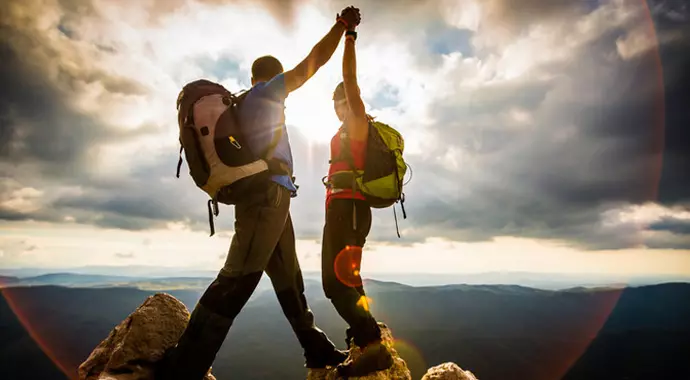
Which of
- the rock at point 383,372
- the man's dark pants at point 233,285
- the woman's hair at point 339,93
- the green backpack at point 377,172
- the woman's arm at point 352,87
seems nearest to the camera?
the man's dark pants at point 233,285

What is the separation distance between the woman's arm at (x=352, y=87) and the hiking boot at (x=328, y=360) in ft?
9.98

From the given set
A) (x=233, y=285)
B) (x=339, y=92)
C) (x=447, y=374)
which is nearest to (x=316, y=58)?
(x=339, y=92)

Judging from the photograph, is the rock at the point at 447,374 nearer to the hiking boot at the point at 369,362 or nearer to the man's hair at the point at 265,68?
the hiking boot at the point at 369,362

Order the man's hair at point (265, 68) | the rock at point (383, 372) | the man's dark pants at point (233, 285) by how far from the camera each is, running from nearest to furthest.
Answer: the man's dark pants at point (233, 285) < the man's hair at point (265, 68) < the rock at point (383, 372)

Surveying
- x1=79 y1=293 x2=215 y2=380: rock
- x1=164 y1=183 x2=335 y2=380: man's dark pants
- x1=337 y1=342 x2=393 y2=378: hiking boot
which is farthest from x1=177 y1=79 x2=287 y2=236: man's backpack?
x1=337 y1=342 x2=393 y2=378: hiking boot

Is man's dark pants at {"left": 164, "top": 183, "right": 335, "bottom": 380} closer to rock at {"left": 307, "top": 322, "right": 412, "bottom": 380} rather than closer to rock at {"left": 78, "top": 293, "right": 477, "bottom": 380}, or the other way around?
rock at {"left": 78, "top": 293, "right": 477, "bottom": 380}

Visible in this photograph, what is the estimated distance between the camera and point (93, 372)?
4648mm

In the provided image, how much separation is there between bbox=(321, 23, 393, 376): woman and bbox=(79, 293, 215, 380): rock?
2012 millimetres

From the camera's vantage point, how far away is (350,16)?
170 inches

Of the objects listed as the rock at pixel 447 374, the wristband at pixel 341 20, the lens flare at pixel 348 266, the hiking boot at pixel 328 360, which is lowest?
the rock at pixel 447 374

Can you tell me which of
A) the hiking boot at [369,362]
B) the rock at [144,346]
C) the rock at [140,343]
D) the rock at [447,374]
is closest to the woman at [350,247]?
the hiking boot at [369,362]

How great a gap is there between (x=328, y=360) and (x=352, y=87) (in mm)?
3591

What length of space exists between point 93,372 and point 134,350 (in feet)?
2.70

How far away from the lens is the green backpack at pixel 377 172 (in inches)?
200
